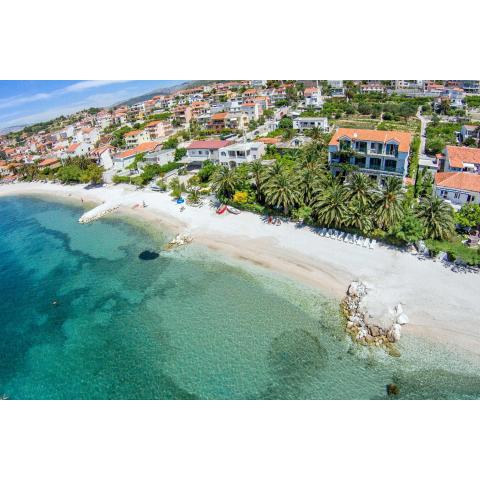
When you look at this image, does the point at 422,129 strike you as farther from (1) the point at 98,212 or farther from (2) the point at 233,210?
(1) the point at 98,212

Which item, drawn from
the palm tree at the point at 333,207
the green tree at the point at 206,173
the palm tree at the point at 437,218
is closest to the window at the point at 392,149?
the palm tree at the point at 333,207

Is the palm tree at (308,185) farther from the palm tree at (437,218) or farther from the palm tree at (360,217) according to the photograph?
the palm tree at (437,218)

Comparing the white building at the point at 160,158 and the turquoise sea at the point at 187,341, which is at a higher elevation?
the white building at the point at 160,158

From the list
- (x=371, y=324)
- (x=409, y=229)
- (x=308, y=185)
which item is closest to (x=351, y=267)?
(x=409, y=229)

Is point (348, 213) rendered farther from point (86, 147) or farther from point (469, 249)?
point (86, 147)

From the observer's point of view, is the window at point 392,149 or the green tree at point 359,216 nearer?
the green tree at point 359,216
